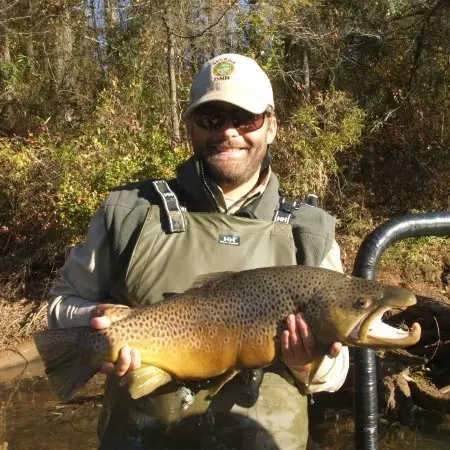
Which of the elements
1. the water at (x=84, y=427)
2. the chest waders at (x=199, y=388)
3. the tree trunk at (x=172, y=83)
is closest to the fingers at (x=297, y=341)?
the chest waders at (x=199, y=388)

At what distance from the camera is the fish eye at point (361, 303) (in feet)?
8.47

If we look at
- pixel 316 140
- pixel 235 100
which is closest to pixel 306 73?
pixel 316 140

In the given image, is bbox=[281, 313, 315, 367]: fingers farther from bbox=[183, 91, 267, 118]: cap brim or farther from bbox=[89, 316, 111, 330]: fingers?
bbox=[183, 91, 267, 118]: cap brim

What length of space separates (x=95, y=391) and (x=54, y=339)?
17.1 feet

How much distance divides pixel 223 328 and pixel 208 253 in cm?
36

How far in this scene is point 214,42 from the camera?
42.0 ft

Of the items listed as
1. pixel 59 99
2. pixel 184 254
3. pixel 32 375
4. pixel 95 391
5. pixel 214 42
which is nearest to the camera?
pixel 184 254

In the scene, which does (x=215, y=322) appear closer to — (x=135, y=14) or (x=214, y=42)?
(x=214, y=42)

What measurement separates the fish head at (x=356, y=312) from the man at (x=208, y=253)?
0.11 m

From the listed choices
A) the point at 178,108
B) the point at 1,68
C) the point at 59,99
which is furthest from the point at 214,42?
the point at 1,68

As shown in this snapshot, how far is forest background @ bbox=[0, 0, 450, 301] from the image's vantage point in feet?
33.1

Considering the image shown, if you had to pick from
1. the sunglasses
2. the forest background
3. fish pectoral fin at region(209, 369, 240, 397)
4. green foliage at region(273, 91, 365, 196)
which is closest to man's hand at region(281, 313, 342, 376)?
Result: fish pectoral fin at region(209, 369, 240, 397)

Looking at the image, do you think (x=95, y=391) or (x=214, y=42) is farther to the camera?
(x=214, y=42)

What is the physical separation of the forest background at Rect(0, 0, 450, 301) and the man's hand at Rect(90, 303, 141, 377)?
255 inches
